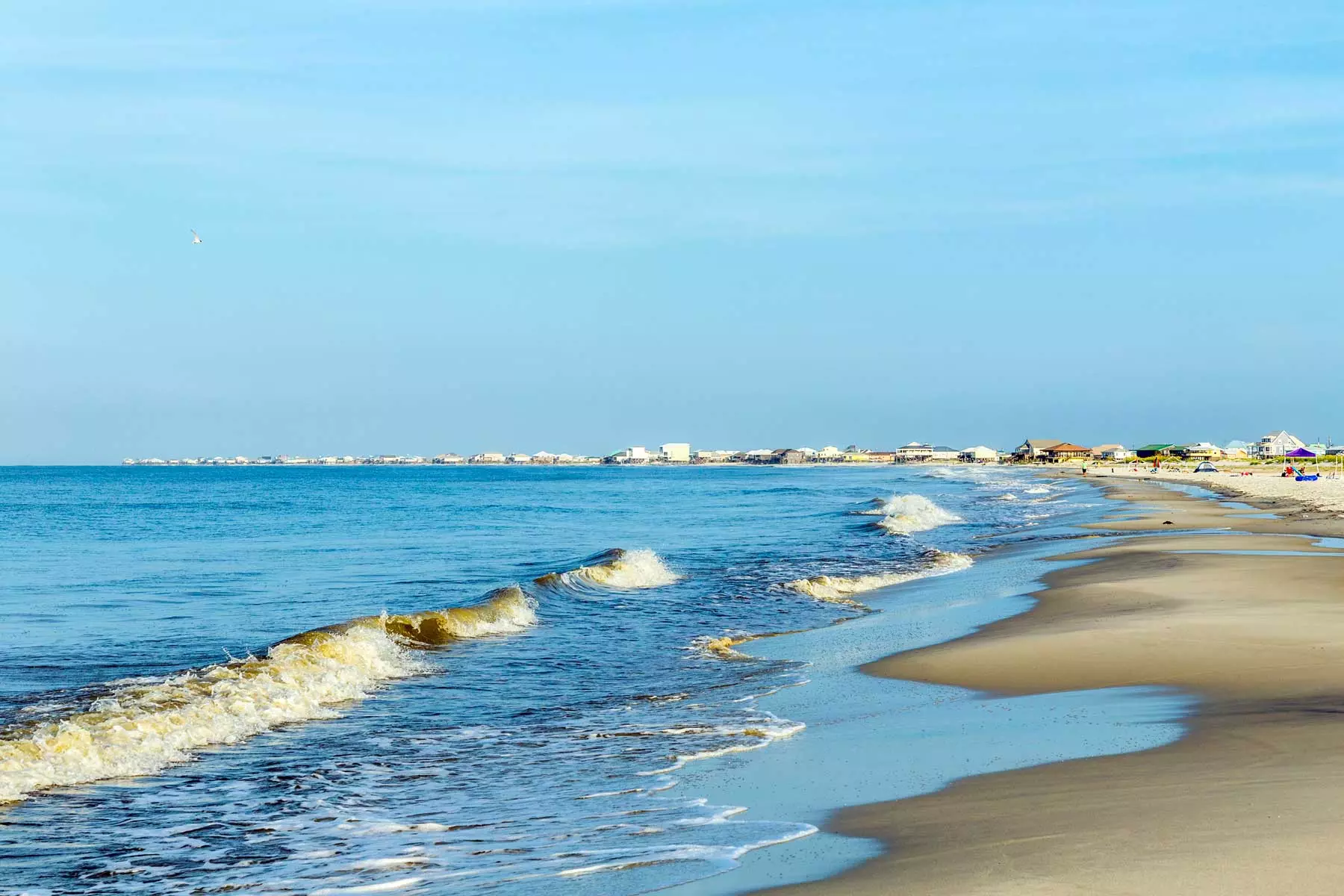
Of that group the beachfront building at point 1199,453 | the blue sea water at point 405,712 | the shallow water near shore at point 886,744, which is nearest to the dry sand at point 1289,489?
the blue sea water at point 405,712

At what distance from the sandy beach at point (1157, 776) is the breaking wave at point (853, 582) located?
513 centimetres

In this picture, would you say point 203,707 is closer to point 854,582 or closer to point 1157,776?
point 1157,776

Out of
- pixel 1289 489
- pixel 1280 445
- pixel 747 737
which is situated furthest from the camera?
pixel 1280 445

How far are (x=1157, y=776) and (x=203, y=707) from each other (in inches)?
369

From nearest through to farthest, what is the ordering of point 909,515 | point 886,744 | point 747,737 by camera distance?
point 886,744 < point 747,737 < point 909,515

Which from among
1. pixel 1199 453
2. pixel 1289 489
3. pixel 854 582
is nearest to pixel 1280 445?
pixel 1199 453

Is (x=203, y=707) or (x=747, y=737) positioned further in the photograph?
(x=203, y=707)

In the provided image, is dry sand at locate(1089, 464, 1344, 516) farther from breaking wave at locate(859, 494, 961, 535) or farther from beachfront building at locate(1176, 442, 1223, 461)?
beachfront building at locate(1176, 442, 1223, 461)

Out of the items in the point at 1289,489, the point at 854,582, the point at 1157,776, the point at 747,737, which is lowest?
the point at 854,582

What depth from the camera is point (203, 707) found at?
→ 12008 mm

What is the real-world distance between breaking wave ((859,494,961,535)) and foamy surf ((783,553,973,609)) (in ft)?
43.2

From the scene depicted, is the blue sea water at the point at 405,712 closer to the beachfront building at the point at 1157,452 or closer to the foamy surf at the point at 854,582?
the foamy surf at the point at 854,582

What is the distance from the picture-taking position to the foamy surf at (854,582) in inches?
923

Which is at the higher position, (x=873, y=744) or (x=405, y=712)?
(x=873, y=744)
